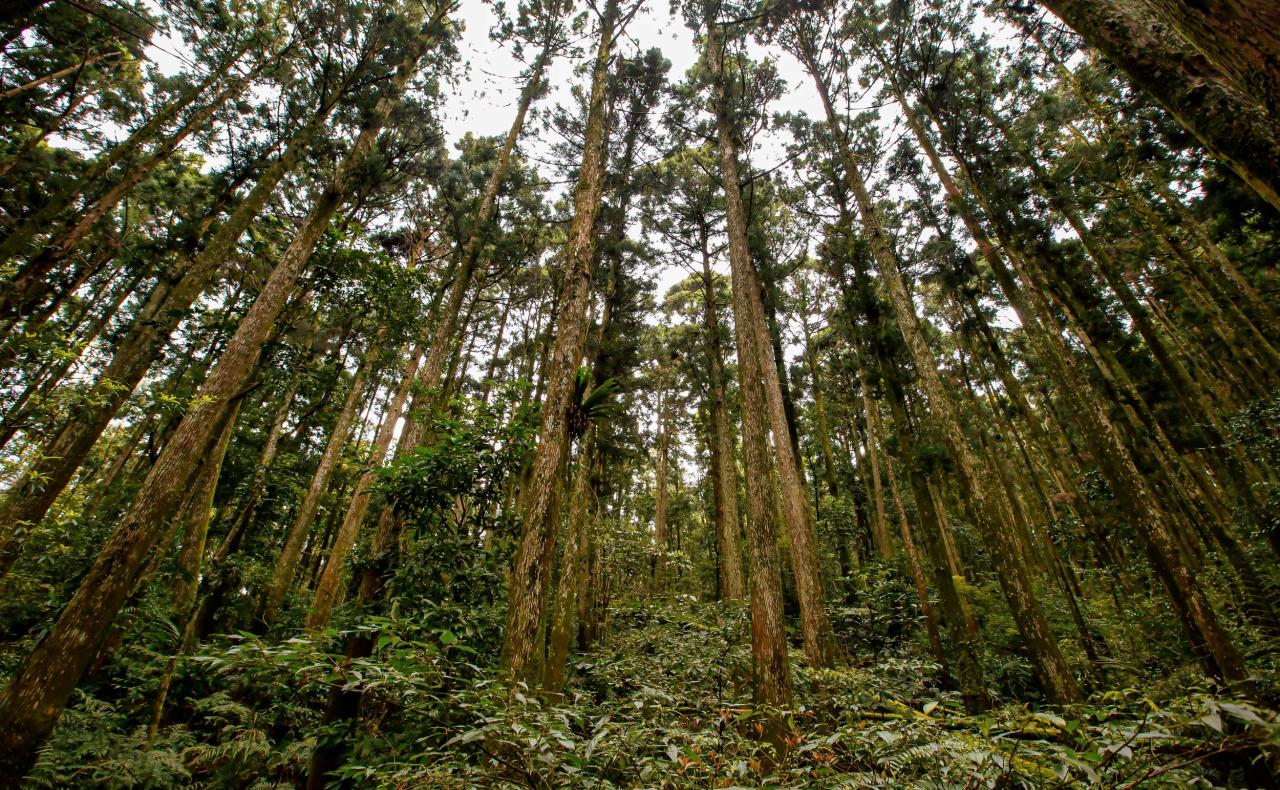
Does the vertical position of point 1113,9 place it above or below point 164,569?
above

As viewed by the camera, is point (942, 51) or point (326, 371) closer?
point (326, 371)

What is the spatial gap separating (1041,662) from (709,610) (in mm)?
4578

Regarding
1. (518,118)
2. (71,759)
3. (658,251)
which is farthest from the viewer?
(658,251)

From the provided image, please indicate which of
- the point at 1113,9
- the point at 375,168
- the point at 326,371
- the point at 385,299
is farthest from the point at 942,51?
the point at 326,371

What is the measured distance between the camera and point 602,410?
5461 millimetres

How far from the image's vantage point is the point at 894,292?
7770 mm

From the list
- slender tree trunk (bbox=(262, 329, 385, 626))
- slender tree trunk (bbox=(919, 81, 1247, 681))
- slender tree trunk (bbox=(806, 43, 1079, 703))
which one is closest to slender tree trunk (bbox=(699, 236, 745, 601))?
slender tree trunk (bbox=(806, 43, 1079, 703))

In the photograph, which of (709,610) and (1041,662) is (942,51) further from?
(709,610)

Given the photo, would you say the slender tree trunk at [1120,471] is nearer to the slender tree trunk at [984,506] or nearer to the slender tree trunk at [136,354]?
the slender tree trunk at [984,506]

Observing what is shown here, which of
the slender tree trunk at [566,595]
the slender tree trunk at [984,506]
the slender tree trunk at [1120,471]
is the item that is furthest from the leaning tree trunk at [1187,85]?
the slender tree trunk at [566,595]

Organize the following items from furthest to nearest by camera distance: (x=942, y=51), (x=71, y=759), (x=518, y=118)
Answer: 1. (x=518, y=118)
2. (x=942, y=51)
3. (x=71, y=759)

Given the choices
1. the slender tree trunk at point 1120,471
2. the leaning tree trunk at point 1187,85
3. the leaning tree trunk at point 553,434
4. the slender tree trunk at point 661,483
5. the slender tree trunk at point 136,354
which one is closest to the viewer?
the leaning tree trunk at point 1187,85

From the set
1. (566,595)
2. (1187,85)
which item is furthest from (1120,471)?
(566,595)

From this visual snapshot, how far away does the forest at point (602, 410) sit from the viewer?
2340 millimetres
